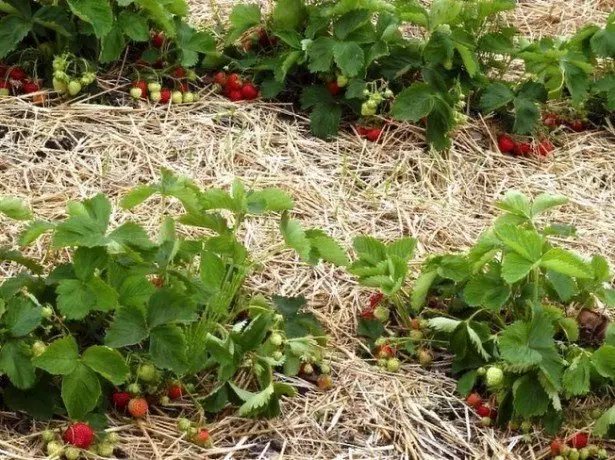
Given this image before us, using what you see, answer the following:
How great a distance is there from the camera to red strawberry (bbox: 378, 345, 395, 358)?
283 centimetres

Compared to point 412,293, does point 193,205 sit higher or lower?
higher

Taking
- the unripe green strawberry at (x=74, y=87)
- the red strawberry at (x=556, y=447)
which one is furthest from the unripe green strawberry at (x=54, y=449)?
the unripe green strawberry at (x=74, y=87)

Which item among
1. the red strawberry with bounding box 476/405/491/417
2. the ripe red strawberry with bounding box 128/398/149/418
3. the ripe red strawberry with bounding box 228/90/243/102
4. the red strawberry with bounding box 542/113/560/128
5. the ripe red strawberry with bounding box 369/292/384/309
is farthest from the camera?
the red strawberry with bounding box 542/113/560/128

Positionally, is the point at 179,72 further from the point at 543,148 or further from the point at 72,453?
the point at 72,453

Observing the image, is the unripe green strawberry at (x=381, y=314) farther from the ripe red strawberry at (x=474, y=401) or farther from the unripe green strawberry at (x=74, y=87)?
the unripe green strawberry at (x=74, y=87)

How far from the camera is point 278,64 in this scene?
3727 mm

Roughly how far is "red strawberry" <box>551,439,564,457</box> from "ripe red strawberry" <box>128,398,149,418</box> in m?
0.93

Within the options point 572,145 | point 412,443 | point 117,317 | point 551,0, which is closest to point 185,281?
point 117,317

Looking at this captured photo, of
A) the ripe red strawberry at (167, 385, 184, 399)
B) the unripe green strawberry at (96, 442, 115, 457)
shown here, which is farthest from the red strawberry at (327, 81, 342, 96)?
the unripe green strawberry at (96, 442, 115, 457)

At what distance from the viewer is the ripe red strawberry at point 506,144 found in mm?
3801

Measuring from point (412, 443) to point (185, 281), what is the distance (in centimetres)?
63

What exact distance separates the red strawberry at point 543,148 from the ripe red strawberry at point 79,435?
79.0 inches

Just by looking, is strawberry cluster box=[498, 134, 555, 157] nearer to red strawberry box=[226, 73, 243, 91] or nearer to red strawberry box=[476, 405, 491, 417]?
red strawberry box=[226, 73, 243, 91]

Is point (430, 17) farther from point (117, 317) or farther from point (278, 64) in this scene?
point (117, 317)
